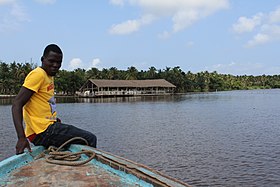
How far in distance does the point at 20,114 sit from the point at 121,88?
169 ft

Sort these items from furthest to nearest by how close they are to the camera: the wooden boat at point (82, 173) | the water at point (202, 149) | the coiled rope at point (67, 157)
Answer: the water at point (202, 149), the coiled rope at point (67, 157), the wooden boat at point (82, 173)

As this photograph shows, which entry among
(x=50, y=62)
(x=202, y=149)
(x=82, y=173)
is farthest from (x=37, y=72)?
(x=202, y=149)

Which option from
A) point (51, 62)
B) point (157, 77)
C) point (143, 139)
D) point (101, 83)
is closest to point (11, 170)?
point (51, 62)

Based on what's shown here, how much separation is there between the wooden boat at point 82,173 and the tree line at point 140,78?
127 ft

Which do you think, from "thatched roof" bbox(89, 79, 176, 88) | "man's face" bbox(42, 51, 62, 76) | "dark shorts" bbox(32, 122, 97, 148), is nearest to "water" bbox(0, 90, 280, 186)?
"dark shorts" bbox(32, 122, 97, 148)

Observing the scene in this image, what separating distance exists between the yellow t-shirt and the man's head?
0.24 feet

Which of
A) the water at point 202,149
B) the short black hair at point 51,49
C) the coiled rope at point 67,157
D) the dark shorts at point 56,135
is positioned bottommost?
the water at point 202,149

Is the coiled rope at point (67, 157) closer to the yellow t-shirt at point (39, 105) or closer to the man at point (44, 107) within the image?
the man at point (44, 107)

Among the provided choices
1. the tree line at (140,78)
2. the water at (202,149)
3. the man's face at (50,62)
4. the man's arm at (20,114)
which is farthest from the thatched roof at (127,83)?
the man's arm at (20,114)

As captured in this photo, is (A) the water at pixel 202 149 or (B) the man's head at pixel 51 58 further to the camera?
(A) the water at pixel 202 149

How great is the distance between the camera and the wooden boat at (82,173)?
77.2 inches

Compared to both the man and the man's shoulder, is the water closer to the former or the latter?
the man

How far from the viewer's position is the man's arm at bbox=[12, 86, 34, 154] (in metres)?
2.35

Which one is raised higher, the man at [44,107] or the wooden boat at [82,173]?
the man at [44,107]
